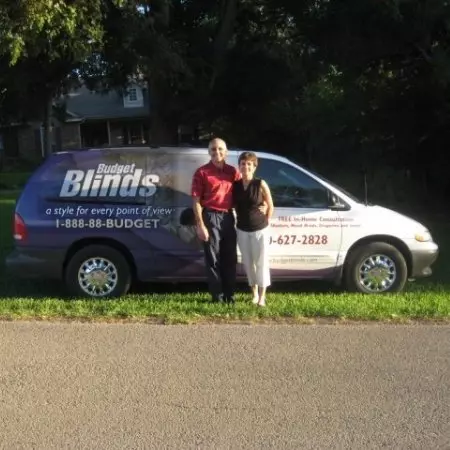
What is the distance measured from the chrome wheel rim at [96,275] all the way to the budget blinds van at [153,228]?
0.01 metres

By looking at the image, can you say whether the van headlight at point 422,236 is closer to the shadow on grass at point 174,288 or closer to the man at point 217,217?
the shadow on grass at point 174,288

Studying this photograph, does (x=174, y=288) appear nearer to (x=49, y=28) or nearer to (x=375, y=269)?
(x=375, y=269)

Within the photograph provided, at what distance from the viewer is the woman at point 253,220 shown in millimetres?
7453

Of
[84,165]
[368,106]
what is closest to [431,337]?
[84,165]

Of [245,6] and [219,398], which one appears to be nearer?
[219,398]

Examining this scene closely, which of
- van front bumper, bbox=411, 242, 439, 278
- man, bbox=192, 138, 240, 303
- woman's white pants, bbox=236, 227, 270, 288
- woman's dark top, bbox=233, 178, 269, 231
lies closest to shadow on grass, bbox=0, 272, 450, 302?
van front bumper, bbox=411, 242, 439, 278

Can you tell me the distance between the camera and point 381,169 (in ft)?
60.7

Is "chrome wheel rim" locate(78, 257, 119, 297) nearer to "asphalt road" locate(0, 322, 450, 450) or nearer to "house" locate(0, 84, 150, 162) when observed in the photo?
"asphalt road" locate(0, 322, 450, 450)

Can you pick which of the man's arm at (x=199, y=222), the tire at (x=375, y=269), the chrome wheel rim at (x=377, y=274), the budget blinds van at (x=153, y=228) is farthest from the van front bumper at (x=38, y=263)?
the chrome wheel rim at (x=377, y=274)

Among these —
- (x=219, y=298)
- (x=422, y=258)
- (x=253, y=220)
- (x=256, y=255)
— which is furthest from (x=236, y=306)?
(x=422, y=258)

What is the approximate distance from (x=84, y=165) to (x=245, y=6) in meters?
12.0

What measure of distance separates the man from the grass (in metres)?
0.31

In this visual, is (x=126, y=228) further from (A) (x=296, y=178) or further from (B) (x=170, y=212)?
(A) (x=296, y=178)

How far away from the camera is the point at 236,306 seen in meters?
7.48
